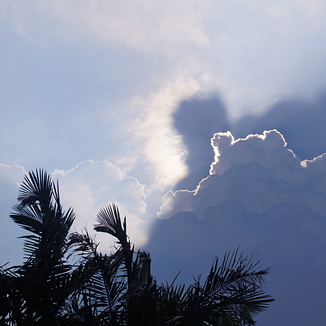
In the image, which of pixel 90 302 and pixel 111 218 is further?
pixel 111 218

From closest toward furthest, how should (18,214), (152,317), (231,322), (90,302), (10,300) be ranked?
(10,300) → (152,317) → (90,302) → (231,322) → (18,214)

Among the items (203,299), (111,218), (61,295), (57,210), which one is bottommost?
(61,295)

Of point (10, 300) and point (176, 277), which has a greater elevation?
point (176, 277)

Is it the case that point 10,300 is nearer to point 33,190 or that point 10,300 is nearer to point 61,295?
point 61,295

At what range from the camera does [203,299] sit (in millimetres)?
6023

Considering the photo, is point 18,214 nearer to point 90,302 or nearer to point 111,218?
point 111,218

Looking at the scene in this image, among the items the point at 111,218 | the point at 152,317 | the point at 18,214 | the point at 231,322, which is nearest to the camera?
the point at 152,317

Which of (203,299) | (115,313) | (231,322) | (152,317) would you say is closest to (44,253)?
(115,313)

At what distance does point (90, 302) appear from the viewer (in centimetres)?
590

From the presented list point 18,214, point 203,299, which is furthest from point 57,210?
point 203,299

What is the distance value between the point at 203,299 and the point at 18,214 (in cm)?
367

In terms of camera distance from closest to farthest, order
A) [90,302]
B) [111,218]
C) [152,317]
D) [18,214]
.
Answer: [152,317], [90,302], [18,214], [111,218]

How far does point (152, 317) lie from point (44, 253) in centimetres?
170

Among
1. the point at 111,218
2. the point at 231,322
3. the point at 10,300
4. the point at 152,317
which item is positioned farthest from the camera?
the point at 111,218
